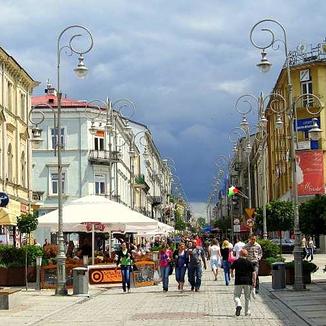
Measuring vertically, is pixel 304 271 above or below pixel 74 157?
below

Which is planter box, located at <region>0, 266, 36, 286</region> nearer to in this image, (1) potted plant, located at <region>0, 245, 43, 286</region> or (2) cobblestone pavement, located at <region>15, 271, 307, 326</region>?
(1) potted plant, located at <region>0, 245, 43, 286</region>

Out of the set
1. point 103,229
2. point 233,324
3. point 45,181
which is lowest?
point 233,324

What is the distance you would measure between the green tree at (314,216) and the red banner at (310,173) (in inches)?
1317

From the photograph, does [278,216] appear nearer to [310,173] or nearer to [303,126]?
[303,126]

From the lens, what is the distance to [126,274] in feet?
87.6


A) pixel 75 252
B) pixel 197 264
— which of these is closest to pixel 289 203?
pixel 75 252

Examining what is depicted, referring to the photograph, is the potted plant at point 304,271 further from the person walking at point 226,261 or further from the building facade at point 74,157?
the building facade at point 74,157

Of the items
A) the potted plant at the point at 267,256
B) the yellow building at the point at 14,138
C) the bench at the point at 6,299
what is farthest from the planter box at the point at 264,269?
the yellow building at the point at 14,138

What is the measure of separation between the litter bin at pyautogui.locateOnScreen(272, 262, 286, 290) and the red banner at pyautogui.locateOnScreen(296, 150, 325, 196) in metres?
35.7

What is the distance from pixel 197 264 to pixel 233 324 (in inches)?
378

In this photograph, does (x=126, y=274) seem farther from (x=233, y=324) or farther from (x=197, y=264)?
(x=233, y=324)

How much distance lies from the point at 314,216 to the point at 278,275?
2.66 m

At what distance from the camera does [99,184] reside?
72.1 meters

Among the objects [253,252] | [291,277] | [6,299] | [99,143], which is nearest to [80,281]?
[6,299]
